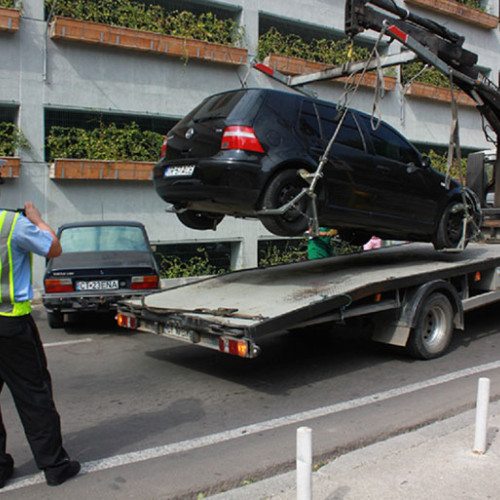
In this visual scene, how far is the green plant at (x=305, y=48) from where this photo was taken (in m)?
15.3

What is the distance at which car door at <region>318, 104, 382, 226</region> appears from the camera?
655 cm

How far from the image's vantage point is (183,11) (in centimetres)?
1407

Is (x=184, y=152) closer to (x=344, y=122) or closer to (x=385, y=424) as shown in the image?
(x=344, y=122)

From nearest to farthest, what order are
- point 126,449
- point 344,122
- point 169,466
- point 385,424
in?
point 169,466
point 126,449
point 385,424
point 344,122

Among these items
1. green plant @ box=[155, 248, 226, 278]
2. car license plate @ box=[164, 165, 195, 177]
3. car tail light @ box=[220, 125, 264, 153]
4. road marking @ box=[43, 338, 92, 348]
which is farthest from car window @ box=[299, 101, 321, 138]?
green plant @ box=[155, 248, 226, 278]

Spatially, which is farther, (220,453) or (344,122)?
(344,122)

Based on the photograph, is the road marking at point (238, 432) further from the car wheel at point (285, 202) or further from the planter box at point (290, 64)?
the planter box at point (290, 64)

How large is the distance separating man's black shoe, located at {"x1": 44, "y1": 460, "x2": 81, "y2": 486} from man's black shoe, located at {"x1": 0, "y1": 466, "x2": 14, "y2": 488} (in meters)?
0.28

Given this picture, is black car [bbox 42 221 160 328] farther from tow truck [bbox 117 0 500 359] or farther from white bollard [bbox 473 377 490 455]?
white bollard [bbox 473 377 490 455]

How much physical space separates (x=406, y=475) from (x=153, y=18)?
40.6 feet

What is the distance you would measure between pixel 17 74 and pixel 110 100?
1948 millimetres

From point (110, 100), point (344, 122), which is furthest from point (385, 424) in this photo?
point (110, 100)

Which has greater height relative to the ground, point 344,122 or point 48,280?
point 344,122

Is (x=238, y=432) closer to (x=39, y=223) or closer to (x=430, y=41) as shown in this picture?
(x=39, y=223)
